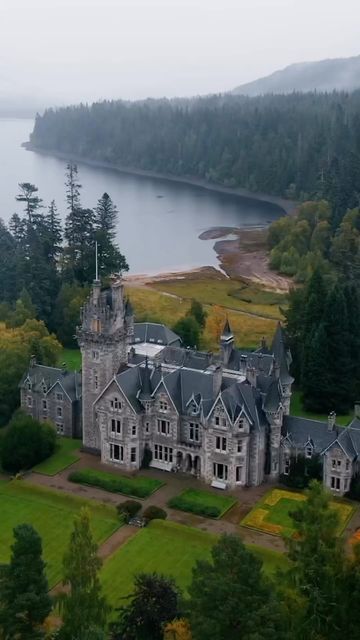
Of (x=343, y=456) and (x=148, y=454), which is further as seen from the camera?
(x=148, y=454)

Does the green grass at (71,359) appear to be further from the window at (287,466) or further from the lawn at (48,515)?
the window at (287,466)

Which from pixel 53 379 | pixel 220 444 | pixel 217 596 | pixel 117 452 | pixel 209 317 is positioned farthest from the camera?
pixel 209 317

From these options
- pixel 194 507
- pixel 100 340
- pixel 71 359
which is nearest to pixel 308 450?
pixel 194 507

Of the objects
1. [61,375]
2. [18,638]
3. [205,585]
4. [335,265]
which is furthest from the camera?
[335,265]

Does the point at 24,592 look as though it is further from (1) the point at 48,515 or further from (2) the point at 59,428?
(2) the point at 59,428

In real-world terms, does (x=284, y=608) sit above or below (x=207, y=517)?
above

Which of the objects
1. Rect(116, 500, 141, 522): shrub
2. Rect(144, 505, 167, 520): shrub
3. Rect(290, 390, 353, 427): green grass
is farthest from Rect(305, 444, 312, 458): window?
Rect(116, 500, 141, 522): shrub

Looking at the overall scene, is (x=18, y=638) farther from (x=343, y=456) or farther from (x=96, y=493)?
(x=343, y=456)

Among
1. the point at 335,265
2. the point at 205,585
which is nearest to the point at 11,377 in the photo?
the point at 205,585
